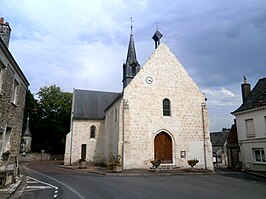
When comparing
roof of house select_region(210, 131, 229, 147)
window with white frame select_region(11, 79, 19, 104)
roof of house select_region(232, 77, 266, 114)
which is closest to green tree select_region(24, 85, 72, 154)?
roof of house select_region(210, 131, 229, 147)

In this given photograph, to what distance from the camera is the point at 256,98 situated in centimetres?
1962

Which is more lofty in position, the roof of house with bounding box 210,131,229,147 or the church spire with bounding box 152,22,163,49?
the church spire with bounding box 152,22,163,49

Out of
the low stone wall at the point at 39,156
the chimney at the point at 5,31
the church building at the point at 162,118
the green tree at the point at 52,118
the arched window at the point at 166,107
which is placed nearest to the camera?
the chimney at the point at 5,31

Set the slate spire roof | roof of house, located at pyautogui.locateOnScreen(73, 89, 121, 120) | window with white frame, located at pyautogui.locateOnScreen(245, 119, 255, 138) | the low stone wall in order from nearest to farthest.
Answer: window with white frame, located at pyautogui.locateOnScreen(245, 119, 255, 138), the slate spire roof, roof of house, located at pyautogui.locateOnScreen(73, 89, 121, 120), the low stone wall

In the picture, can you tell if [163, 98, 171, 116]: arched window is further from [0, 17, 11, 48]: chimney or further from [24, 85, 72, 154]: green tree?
[24, 85, 72, 154]: green tree

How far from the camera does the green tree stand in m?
37.9

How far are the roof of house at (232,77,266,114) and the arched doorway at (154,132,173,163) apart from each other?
22.4 feet

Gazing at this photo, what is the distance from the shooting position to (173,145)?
18.8 m

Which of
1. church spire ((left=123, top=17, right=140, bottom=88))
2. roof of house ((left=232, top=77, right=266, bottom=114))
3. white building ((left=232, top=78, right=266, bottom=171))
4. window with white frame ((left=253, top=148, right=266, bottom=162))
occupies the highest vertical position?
church spire ((left=123, top=17, right=140, bottom=88))

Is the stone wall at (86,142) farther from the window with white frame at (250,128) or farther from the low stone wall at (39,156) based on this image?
the window with white frame at (250,128)

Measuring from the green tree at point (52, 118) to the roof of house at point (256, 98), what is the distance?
2722cm

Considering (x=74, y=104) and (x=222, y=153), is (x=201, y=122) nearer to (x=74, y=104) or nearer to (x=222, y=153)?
(x=74, y=104)

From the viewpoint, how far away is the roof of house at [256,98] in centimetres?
1855

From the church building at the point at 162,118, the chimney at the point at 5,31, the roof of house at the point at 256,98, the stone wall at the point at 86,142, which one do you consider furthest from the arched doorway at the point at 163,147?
the chimney at the point at 5,31
